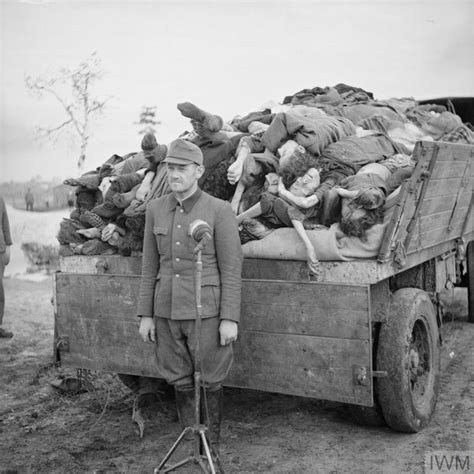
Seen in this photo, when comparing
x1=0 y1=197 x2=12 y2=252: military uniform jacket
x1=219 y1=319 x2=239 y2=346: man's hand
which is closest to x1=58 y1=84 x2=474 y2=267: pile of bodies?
x1=219 y1=319 x2=239 y2=346: man's hand

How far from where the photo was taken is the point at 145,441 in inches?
159

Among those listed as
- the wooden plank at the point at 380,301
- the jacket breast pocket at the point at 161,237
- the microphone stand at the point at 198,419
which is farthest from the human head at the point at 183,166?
the wooden plank at the point at 380,301

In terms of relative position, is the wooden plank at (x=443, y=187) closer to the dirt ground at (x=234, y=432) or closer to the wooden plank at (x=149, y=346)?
the wooden plank at (x=149, y=346)

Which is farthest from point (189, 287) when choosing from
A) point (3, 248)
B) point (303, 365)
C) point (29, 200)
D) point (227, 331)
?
point (29, 200)

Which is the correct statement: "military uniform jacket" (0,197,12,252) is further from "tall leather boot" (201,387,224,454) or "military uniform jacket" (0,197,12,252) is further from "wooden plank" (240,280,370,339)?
"tall leather boot" (201,387,224,454)

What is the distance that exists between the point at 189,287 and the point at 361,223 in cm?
105

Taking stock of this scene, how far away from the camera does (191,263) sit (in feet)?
10.9

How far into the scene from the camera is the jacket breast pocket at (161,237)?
339cm

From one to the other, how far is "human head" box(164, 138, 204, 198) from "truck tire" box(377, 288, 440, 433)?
4.74ft

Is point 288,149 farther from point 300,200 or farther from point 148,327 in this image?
point 148,327

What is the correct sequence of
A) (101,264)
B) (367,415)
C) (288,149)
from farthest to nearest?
(101,264)
(288,149)
(367,415)

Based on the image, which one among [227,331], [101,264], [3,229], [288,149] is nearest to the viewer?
[227,331]

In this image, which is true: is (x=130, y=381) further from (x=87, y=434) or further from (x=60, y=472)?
(x=60, y=472)

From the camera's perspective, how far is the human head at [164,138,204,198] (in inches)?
127
